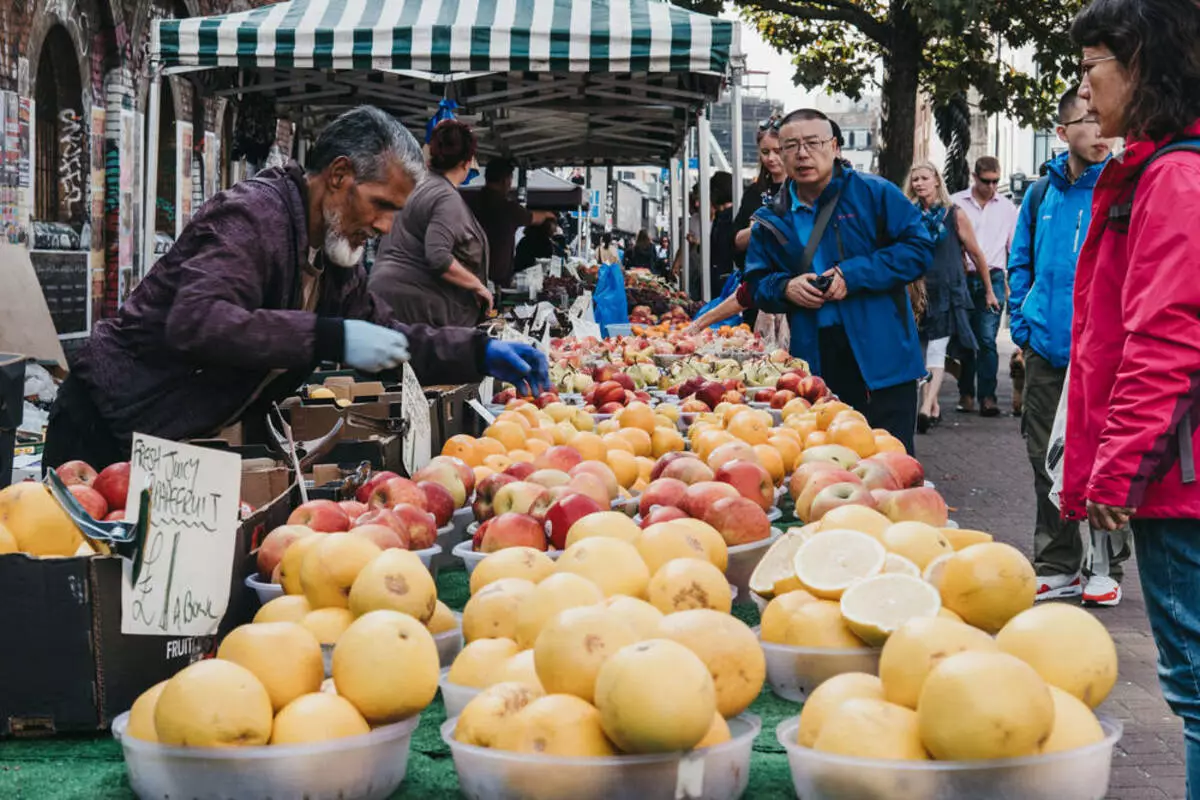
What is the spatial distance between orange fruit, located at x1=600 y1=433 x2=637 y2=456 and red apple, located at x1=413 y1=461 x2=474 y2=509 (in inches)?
26.5

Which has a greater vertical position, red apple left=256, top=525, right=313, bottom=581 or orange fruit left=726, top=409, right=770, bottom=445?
orange fruit left=726, top=409, right=770, bottom=445

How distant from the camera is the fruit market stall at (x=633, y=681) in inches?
58.8

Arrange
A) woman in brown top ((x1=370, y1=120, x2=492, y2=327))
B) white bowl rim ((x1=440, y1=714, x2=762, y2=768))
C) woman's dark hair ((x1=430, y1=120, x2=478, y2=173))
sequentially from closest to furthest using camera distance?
white bowl rim ((x1=440, y1=714, x2=762, y2=768))
woman in brown top ((x1=370, y1=120, x2=492, y2=327))
woman's dark hair ((x1=430, y1=120, x2=478, y2=173))

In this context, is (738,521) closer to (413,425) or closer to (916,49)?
(413,425)

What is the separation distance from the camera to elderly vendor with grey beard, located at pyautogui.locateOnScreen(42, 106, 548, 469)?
325 centimetres

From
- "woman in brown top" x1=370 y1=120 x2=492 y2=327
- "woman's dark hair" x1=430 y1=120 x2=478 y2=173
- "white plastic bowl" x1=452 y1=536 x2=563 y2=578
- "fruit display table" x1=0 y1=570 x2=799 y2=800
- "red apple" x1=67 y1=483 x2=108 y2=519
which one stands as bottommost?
"fruit display table" x1=0 y1=570 x2=799 y2=800

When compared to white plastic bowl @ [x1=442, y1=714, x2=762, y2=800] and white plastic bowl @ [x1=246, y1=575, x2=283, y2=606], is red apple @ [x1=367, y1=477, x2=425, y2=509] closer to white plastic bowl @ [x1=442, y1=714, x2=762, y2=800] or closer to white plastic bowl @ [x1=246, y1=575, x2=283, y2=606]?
white plastic bowl @ [x1=246, y1=575, x2=283, y2=606]

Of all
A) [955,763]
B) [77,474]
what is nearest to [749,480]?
[77,474]

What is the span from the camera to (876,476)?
122 inches

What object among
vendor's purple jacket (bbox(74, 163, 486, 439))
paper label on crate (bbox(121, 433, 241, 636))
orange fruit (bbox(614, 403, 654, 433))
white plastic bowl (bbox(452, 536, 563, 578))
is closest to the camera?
paper label on crate (bbox(121, 433, 241, 636))

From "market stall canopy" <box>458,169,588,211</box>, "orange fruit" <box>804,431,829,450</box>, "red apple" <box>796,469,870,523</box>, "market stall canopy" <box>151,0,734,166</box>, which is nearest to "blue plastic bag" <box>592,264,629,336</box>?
"market stall canopy" <box>151,0,734,166</box>

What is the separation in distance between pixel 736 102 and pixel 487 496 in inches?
277

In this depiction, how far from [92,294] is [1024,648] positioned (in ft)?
39.4

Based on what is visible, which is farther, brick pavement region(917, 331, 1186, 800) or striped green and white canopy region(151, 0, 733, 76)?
striped green and white canopy region(151, 0, 733, 76)
